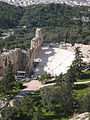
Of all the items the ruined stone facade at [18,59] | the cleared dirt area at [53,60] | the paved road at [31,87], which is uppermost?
the ruined stone facade at [18,59]

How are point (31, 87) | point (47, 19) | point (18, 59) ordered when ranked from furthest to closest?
point (47, 19), point (18, 59), point (31, 87)

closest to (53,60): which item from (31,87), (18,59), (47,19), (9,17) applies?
(18,59)

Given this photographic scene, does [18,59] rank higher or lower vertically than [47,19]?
lower

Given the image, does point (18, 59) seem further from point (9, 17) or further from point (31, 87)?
point (9, 17)

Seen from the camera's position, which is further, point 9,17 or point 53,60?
point 9,17

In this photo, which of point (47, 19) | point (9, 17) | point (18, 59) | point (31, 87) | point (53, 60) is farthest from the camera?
point (47, 19)

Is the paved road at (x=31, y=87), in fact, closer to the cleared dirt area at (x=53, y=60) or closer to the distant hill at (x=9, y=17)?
the cleared dirt area at (x=53, y=60)

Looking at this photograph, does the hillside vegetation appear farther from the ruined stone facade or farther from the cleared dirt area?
the ruined stone facade

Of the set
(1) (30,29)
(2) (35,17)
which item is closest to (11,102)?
(1) (30,29)

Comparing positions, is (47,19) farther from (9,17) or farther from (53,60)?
(53,60)

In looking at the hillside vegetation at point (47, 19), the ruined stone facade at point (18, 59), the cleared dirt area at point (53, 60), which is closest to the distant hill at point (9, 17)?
the hillside vegetation at point (47, 19)

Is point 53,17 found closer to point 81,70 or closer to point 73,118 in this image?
point 81,70

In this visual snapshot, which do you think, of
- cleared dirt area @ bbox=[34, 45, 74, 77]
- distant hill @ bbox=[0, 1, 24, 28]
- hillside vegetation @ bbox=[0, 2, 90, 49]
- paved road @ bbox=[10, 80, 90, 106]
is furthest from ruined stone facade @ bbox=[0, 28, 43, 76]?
distant hill @ bbox=[0, 1, 24, 28]

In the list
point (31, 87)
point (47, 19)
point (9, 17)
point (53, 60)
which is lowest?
point (31, 87)
